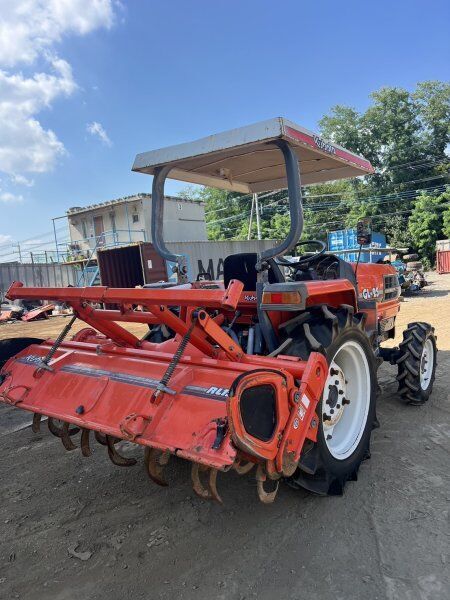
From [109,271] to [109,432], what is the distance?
16.3 metres

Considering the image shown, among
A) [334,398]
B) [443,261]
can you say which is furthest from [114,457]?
Result: [443,261]

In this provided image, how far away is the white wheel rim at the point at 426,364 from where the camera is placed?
452 cm

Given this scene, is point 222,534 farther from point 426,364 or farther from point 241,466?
point 426,364

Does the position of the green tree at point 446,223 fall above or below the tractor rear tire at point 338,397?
above

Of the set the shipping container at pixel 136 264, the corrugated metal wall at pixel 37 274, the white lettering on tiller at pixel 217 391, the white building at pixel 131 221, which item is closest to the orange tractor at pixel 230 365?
the white lettering on tiller at pixel 217 391

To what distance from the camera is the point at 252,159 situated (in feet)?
11.4

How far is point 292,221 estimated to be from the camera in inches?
111

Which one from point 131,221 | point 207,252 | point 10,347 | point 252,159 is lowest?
point 10,347

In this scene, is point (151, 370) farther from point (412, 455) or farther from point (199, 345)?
point (412, 455)

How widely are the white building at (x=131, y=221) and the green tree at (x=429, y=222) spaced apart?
15075 millimetres

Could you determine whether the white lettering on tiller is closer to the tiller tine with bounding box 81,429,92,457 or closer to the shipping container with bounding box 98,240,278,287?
the tiller tine with bounding box 81,429,92,457

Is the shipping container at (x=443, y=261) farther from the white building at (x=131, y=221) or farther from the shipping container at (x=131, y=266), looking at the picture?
the shipping container at (x=131, y=266)

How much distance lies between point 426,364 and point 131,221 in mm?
23693

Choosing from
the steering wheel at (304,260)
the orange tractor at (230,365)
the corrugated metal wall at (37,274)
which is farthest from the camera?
the corrugated metal wall at (37,274)
